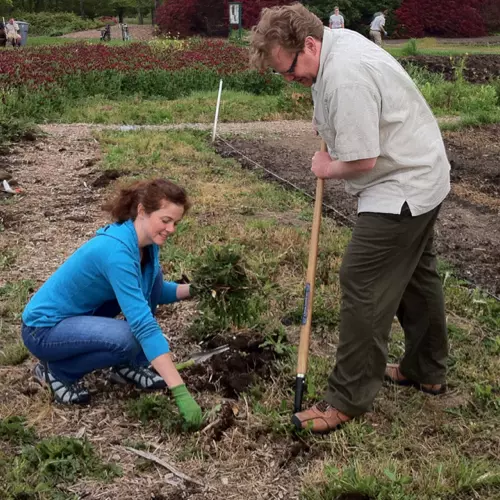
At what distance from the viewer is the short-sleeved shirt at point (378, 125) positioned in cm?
279

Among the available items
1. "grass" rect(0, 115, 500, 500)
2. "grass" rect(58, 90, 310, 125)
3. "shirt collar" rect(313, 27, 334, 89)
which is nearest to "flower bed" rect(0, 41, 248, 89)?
"grass" rect(58, 90, 310, 125)

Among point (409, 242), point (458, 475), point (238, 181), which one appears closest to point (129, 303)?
point (409, 242)

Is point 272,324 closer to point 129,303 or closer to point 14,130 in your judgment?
point 129,303

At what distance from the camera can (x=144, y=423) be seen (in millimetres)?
3369

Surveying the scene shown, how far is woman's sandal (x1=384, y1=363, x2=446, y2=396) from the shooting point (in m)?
3.62

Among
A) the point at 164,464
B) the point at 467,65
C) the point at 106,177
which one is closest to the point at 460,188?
the point at 106,177

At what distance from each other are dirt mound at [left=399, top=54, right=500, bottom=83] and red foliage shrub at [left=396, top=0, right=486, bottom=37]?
14.7 metres

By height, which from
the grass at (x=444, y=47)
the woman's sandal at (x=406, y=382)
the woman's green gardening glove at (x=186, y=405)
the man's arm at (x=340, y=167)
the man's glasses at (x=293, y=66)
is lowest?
the grass at (x=444, y=47)

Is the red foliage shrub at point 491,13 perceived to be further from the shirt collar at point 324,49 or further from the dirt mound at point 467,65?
the shirt collar at point 324,49

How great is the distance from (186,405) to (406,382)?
45.4 inches

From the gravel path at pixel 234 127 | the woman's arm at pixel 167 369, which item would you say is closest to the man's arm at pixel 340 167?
the woman's arm at pixel 167 369

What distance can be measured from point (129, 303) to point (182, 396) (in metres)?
0.45

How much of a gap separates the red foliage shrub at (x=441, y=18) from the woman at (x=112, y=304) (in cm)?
3631

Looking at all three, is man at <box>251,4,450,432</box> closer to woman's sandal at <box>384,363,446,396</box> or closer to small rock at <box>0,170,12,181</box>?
woman's sandal at <box>384,363,446,396</box>
